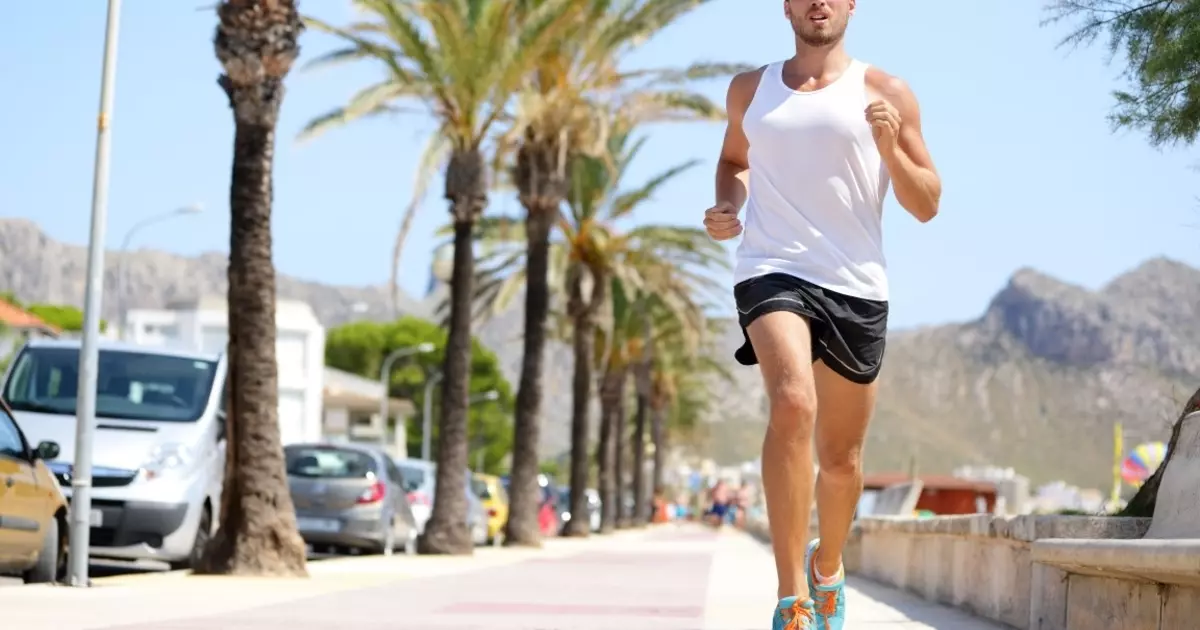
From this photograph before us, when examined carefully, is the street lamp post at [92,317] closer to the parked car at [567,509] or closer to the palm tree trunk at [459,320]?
the palm tree trunk at [459,320]

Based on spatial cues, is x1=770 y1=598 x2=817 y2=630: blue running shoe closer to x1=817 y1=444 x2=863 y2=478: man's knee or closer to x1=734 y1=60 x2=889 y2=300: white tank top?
x1=817 y1=444 x2=863 y2=478: man's knee

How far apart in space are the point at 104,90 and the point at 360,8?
466 inches

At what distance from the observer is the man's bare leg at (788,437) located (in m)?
5.68

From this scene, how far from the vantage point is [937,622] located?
939cm

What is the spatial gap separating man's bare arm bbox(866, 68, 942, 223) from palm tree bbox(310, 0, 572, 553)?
18.7 metres

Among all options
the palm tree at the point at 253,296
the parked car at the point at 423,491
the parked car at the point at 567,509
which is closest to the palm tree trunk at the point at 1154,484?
the palm tree at the point at 253,296

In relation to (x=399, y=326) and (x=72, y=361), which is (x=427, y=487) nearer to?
(x=72, y=361)

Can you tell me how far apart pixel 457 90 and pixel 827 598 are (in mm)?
20610

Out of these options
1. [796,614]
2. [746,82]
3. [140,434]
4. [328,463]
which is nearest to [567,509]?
[328,463]

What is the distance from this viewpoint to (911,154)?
6254 mm

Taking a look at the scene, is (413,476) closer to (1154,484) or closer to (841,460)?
(1154,484)

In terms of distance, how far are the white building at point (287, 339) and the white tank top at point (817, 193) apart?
79576 mm

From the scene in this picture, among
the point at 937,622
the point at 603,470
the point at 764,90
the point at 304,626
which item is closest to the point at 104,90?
the point at 304,626

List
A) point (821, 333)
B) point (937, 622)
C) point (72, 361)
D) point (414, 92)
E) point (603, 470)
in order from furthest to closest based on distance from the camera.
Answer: point (603, 470) → point (414, 92) → point (72, 361) → point (937, 622) → point (821, 333)
